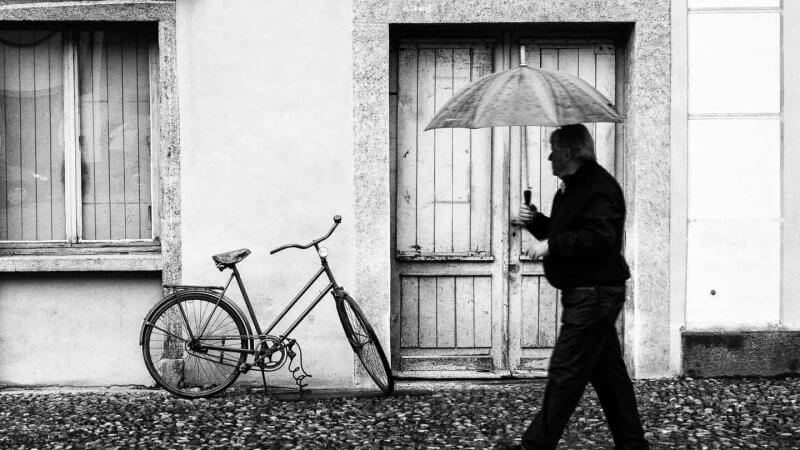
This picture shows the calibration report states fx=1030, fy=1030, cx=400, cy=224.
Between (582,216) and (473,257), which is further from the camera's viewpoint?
(473,257)

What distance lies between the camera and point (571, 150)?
16.8 ft

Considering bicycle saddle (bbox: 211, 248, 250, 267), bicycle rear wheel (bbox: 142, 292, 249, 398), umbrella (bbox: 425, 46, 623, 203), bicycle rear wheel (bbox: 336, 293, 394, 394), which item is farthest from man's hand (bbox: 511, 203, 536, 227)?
bicycle rear wheel (bbox: 142, 292, 249, 398)

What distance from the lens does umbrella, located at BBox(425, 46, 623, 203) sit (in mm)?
5020

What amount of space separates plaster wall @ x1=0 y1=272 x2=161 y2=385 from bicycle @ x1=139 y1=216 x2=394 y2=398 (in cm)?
44

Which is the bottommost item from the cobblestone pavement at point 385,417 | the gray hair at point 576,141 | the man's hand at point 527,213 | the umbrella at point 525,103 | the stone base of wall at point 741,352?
the cobblestone pavement at point 385,417

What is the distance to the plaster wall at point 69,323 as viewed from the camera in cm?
774

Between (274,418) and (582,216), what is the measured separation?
2.66 meters

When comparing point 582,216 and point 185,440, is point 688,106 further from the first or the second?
point 185,440

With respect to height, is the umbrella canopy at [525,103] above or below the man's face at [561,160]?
above

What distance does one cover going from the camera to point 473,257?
7.86 metres

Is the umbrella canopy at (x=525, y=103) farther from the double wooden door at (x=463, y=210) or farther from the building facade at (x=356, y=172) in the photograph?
the double wooden door at (x=463, y=210)

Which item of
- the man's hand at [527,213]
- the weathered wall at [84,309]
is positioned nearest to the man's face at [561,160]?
the man's hand at [527,213]

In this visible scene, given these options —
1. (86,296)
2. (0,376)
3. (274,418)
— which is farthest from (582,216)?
(0,376)

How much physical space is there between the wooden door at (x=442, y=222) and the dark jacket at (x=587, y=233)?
2.75 m
